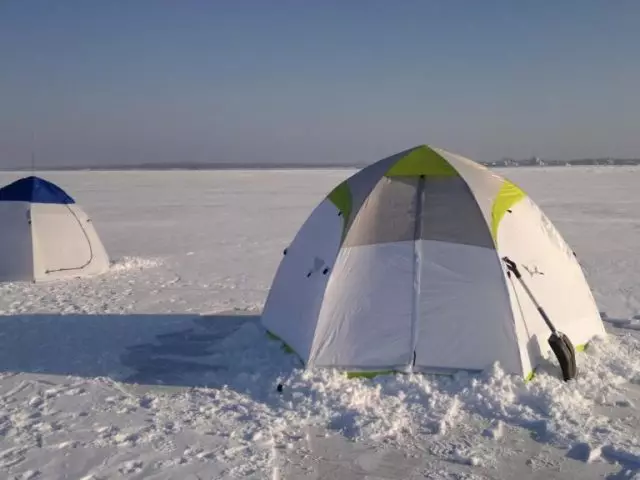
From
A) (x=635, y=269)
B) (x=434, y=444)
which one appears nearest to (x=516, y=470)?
(x=434, y=444)

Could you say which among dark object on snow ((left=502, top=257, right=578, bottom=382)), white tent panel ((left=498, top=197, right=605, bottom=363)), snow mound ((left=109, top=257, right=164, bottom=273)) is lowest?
snow mound ((left=109, top=257, right=164, bottom=273))

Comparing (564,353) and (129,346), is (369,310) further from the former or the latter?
(129,346)

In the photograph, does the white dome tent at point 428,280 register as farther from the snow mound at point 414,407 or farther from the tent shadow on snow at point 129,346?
the tent shadow on snow at point 129,346

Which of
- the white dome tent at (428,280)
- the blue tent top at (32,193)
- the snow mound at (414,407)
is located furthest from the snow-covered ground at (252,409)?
the blue tent top at (32,193)

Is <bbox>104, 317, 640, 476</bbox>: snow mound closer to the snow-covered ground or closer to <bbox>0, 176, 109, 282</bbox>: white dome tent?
the snow-covered ground

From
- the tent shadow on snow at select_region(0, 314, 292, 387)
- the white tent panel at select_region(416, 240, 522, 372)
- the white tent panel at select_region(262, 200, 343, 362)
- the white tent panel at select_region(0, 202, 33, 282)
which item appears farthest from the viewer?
the white tent panel at select_region(0, 202, 33, 282)

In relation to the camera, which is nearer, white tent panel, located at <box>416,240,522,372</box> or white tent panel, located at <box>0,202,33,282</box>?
white tent panel, located at <box>416,240,522,372</box>

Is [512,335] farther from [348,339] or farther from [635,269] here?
[635,269]

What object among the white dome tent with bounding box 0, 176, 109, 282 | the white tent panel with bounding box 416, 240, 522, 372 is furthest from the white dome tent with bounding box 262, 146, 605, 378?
the white dome tent with bounding box 0, 176, 109, 282

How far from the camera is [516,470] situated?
429cm

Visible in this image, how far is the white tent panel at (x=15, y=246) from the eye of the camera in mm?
10578

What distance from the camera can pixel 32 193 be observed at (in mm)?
11031

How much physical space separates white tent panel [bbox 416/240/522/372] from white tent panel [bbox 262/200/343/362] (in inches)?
40.3

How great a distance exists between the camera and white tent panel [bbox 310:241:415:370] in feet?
18.9
